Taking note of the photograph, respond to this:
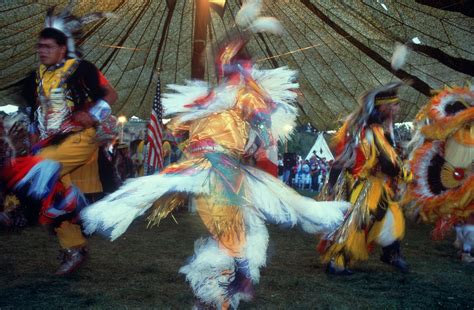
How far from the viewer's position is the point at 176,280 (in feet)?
11.1

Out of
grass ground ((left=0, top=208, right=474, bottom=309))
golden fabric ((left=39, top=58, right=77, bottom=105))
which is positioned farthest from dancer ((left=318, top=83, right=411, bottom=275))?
golden fabric ((left=39, top=58, right=77, bottom=105))

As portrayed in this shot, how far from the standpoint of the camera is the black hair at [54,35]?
336cm

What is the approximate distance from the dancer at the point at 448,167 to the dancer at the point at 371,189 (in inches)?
48.4

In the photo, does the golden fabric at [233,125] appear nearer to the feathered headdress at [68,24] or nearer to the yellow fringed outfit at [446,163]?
the feathered headdress at [68,24]

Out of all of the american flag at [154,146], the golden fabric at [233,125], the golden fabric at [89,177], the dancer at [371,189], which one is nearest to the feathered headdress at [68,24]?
the golden fabric at [89,177]

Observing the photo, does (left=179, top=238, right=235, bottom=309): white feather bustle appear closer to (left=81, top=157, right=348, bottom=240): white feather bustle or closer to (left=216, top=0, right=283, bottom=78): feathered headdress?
(left=81, top=157, right=348, bottom=240): white feather bustle

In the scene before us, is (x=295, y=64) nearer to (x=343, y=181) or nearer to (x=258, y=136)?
(x=343, y=181)

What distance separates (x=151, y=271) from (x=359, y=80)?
21.2ft

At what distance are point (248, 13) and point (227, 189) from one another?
3.97ft

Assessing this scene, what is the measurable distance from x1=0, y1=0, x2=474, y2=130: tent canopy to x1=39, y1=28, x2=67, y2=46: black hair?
2140 millimetres

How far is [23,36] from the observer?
7.41 meters

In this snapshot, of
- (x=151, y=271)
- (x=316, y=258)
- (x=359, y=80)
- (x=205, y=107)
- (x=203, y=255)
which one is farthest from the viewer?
(x=359, y=80)

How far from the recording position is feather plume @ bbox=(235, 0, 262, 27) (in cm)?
281

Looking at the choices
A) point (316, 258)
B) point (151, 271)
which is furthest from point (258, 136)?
point (316, 258)
